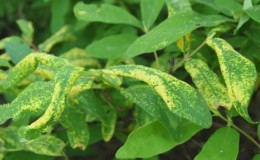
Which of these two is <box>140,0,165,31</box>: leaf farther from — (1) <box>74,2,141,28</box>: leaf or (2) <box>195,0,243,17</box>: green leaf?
(2) <box>195,0,243,17</box>: green leaf

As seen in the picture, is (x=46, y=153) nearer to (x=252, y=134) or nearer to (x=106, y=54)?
(x=106, y=54)

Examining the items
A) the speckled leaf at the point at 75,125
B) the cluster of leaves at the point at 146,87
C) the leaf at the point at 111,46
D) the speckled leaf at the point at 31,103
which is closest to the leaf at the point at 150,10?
the cluster of leaves at the point at 146,87

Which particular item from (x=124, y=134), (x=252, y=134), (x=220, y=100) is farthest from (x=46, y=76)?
(x=252, y=134)

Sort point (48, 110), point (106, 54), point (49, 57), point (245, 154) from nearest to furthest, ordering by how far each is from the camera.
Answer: point (48, 110)
point (49, 57)
point (106, 54)
point (245, 154)

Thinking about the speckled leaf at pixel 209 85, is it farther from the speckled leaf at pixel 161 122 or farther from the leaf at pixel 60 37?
the leaf at pixel 60 37

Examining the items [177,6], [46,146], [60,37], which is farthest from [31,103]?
[60,37]

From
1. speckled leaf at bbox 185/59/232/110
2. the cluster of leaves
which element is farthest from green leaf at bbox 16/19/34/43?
speckled leaf at bbox 185/59/232/110
